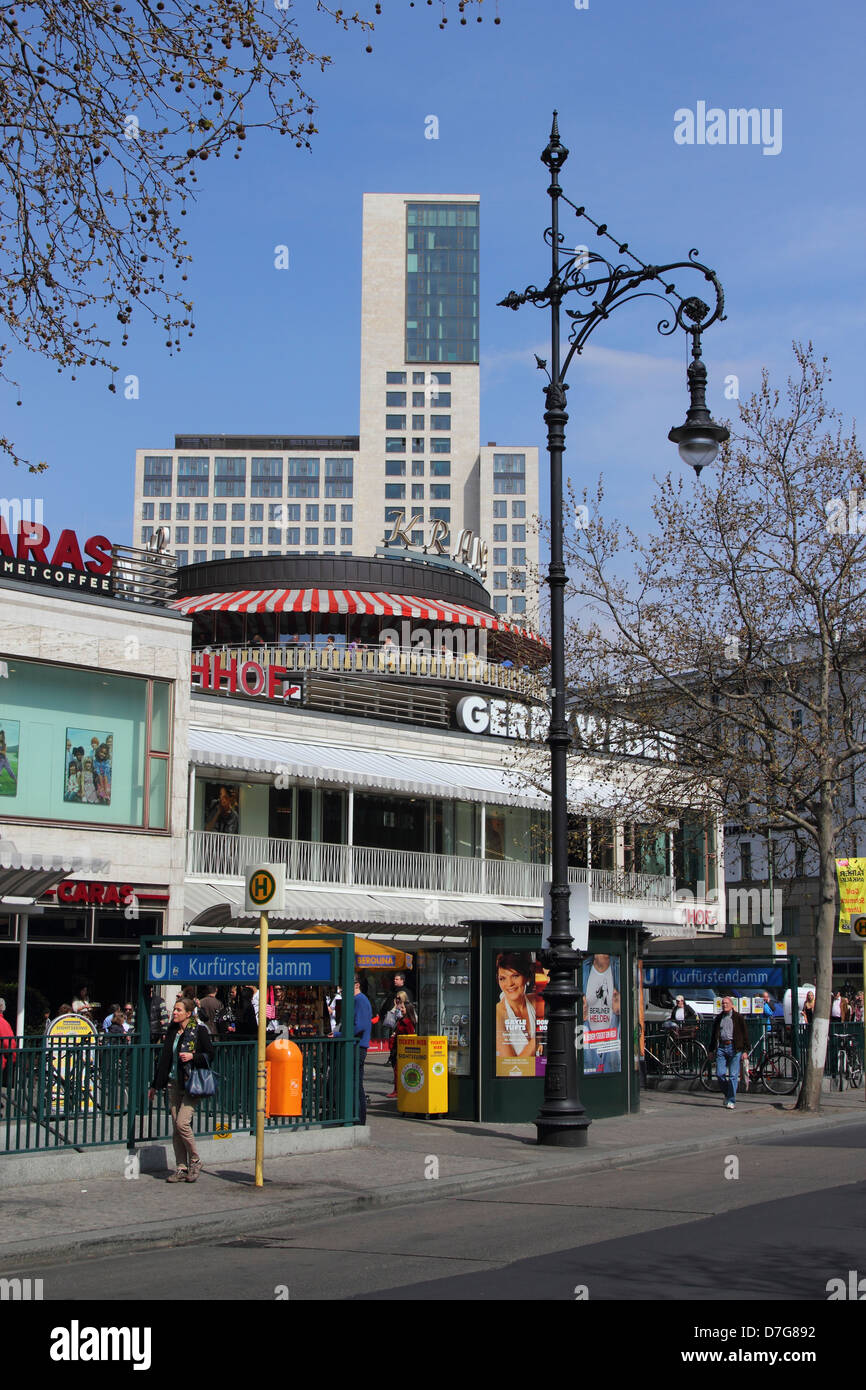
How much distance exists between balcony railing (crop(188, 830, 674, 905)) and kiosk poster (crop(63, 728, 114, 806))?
3.49 meters

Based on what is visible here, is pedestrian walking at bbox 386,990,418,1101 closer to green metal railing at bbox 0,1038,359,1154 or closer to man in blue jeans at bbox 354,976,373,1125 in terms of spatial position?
man in blue jeans at bbox 354,976,373,1125

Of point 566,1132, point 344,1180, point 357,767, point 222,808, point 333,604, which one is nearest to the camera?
point 344,1180

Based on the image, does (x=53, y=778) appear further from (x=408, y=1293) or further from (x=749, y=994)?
(x=408, y=1293)

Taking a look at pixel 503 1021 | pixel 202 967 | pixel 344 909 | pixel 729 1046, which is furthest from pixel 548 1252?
pixel 344 909

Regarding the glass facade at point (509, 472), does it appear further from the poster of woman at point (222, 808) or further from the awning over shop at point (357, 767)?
the poster of woman at point (222, 808)

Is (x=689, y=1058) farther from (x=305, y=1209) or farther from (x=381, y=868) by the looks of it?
(x=305, y=1209)

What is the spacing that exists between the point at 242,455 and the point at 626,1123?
126 meters

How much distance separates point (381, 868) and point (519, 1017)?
52.1 feet

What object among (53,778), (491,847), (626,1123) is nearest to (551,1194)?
(626,1123)

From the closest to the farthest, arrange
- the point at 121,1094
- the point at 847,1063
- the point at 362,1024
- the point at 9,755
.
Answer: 1. the point at 121,1094
2. the point at 362,1024
3. the point at 9,755
4. the point at 847,1063

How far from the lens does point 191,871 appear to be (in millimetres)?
30750

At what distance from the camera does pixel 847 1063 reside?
27422 millimetres

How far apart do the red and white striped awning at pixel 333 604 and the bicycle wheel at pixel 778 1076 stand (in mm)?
16451

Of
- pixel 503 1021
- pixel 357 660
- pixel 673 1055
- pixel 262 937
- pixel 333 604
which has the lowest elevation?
pixel 673 1055
